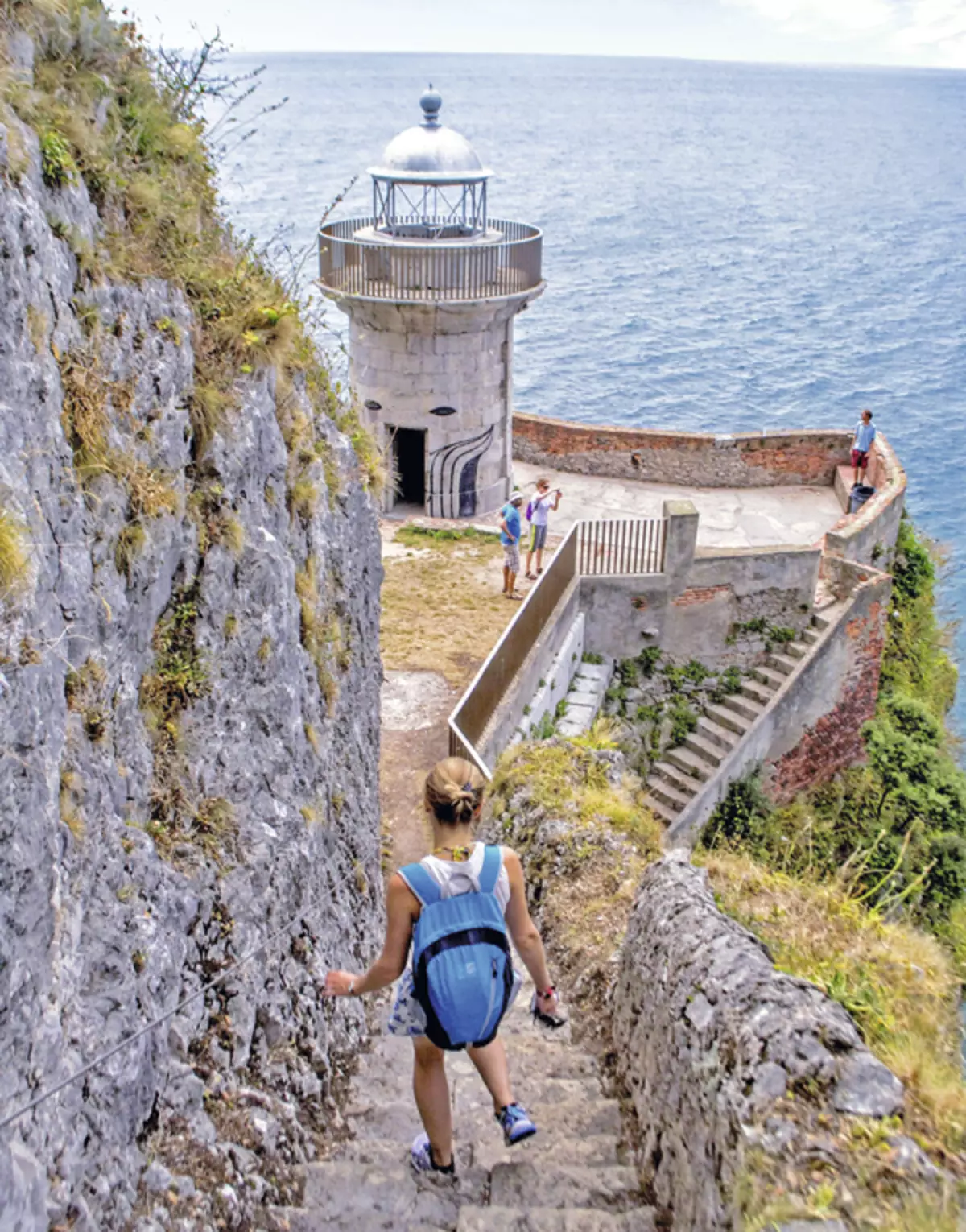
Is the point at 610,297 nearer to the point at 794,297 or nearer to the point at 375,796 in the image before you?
the point at 794,297

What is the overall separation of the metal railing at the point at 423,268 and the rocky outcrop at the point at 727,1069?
16438mm

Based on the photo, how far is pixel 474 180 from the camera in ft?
70.4

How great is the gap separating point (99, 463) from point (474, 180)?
1767 cm

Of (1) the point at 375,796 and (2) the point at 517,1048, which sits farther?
(1) the point at 375,796

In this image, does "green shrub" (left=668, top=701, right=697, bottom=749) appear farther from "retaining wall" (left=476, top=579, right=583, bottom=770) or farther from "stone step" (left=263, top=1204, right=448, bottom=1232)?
"stone step" (left=263, top=1204, right=448, bottom=1232)

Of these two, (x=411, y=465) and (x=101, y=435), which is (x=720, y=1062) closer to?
(x=101, y=435)

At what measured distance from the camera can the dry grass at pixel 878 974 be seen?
4457 millimetres

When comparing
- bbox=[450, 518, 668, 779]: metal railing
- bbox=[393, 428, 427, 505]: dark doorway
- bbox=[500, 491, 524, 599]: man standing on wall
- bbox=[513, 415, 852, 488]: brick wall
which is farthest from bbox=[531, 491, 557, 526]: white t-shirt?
bbox=[513, 415, 852, 488]: brick wall

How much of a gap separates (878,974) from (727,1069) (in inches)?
50.9

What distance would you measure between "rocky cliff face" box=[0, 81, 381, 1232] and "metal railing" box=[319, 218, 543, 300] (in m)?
13.7

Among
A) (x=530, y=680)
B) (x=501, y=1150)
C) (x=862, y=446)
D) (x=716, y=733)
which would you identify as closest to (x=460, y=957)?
(x=501, y=1150)

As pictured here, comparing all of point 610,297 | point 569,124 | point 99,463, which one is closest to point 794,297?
point 610,297

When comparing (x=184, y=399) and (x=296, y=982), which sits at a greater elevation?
(x=184, y=399)

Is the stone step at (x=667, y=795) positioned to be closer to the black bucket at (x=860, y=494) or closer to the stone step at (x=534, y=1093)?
the black bucket at (x=860, y=494)
